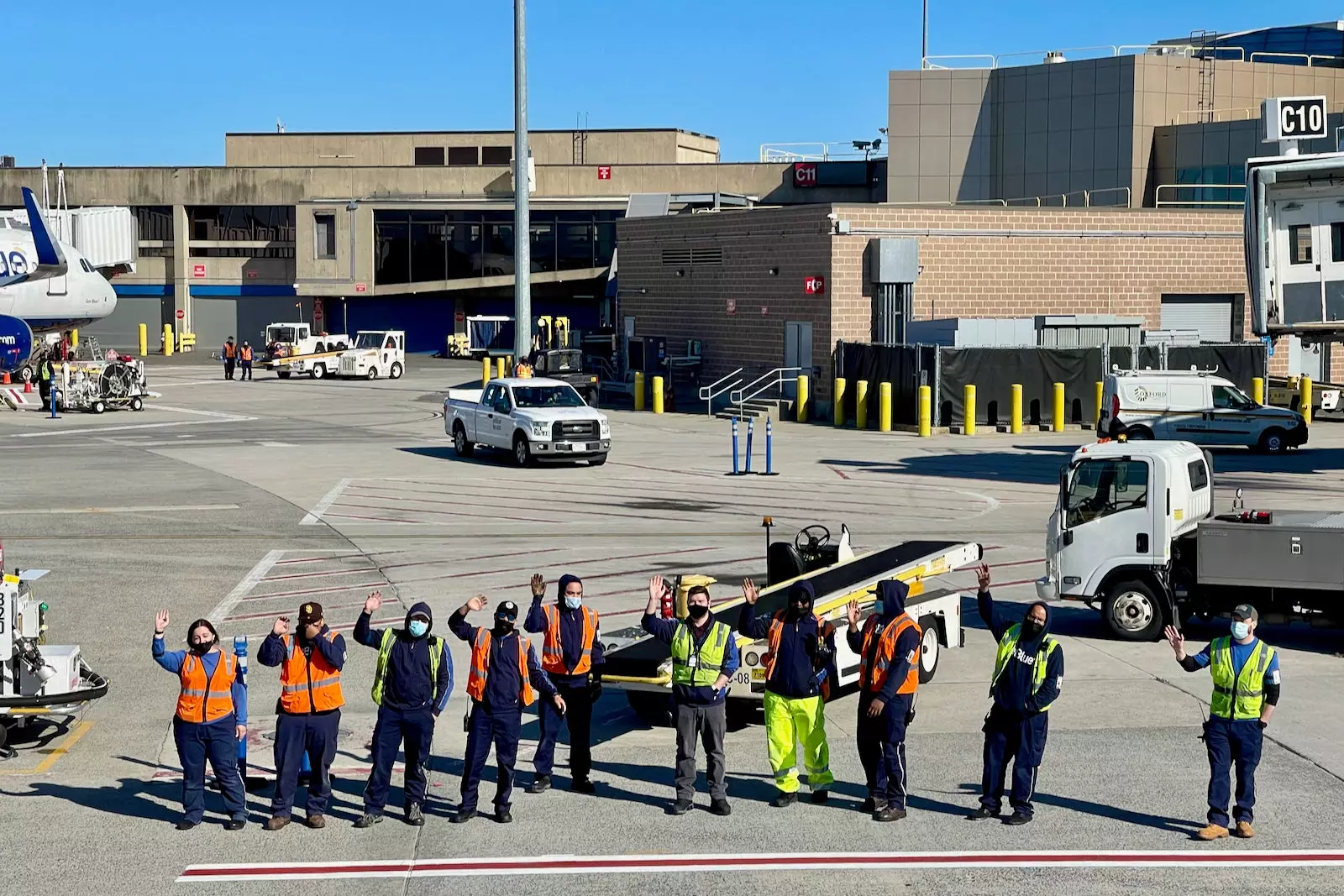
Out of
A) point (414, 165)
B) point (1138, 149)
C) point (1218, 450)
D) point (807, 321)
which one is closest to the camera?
point (1218, 450)

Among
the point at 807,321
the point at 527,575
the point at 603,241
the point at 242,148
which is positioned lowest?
the point at 527,575

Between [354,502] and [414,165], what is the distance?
201 feet

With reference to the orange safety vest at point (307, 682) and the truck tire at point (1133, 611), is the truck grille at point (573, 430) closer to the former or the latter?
the truck tire at point (1133, 611)

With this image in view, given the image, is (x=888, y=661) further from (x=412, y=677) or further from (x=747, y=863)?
(x=412, y=677)

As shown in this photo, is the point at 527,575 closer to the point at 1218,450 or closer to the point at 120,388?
the point at 1218,450

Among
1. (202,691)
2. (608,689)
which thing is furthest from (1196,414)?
(202,691)

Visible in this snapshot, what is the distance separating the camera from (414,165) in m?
88.1

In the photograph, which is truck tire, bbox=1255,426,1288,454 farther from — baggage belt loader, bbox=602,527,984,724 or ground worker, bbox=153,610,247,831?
ground worker, bbox=153,610,247,831

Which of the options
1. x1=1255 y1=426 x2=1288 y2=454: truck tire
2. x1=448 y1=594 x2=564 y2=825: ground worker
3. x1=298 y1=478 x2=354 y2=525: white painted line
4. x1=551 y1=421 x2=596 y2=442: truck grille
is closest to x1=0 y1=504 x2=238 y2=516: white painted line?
x1=298 y1=478 x2=354 y2=525: white painted line

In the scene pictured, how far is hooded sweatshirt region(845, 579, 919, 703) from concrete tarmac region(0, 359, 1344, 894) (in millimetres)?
1060

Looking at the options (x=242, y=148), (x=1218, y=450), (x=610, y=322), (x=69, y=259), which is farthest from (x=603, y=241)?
(x=1218, y=450)

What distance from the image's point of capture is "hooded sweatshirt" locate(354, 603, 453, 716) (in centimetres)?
1165

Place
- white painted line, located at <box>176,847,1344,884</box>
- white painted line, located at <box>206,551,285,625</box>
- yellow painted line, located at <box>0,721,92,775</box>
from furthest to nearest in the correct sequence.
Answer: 1. white painted line, located at <box>206,551,285,625</box>
2. yellow painted line, located at <box>0,721,92,775</box>
3. white painted line, located at <box>176,847,1344,884</box>

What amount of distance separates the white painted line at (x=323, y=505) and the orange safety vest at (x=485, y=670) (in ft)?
51.4
